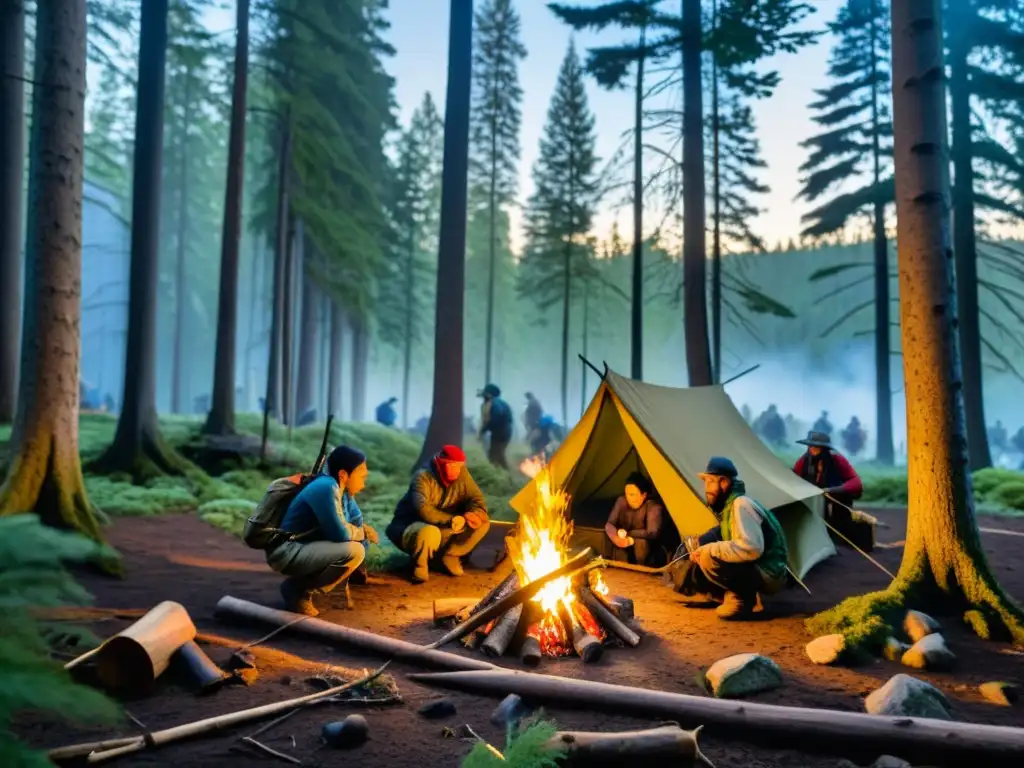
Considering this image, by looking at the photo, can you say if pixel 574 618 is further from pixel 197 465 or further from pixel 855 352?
pixel 855 352

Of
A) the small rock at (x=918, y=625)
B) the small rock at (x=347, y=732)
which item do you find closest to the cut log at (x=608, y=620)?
the small rock at (x=918, y=625)

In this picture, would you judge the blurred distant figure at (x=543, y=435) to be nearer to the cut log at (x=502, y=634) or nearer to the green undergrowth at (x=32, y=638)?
the cut log at (x=502, y=634)

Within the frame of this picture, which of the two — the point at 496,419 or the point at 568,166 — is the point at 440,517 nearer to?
the point at 496,419

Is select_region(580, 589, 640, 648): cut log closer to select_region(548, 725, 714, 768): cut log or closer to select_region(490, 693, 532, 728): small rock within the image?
select_region(490, 693, 532, 728): small rock

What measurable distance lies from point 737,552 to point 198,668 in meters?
3.99

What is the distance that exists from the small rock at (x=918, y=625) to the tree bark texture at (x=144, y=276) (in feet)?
33.3

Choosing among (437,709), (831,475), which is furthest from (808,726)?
(831,475)

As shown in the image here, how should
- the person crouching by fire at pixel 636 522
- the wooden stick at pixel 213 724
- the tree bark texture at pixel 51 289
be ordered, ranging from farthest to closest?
the person crouching by fire at pixel 636 522 → the tree bark texture at pixel 51 289 → the wooden stick at pixel 213 724

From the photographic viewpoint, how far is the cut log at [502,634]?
15.9 ft

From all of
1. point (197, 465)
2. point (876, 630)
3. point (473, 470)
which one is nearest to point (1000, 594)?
point (876, 630)

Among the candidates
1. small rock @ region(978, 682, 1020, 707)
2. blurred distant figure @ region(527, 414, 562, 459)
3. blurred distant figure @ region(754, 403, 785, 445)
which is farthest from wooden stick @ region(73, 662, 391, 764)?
blurred distant figure @ region(754, 403, 785, 445)

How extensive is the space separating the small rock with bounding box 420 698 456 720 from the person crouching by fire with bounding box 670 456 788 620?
2.84 meters

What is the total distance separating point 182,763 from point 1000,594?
18.3ft

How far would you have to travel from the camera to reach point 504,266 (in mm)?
39594
